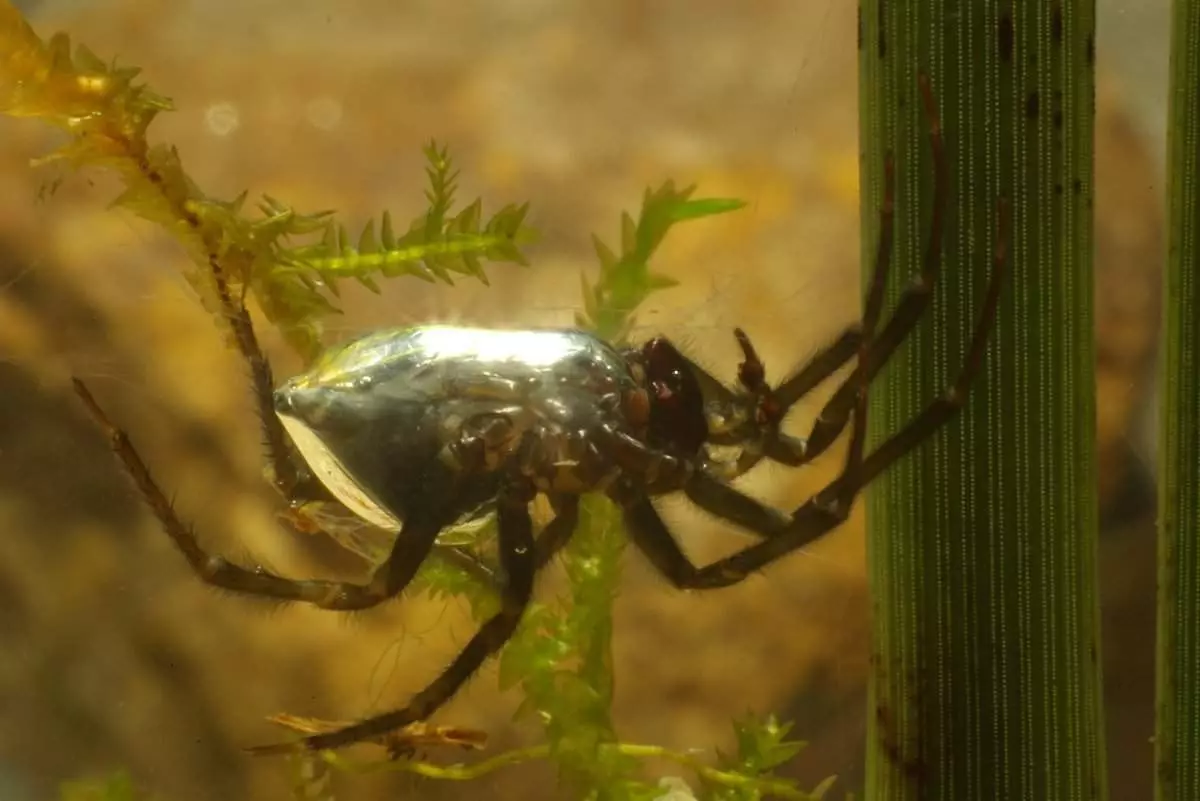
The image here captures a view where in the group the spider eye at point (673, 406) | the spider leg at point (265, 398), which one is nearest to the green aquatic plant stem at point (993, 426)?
the spider eye at point (673, 406)

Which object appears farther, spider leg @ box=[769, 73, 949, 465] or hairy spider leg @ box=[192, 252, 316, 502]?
hairy spider leg @ box=[192, 252, 316, 502]

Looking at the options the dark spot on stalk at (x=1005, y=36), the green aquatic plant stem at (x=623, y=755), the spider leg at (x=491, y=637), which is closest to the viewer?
the dark spot on stalk at (x=1005, y=36)

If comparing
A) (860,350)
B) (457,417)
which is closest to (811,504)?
(860,350)

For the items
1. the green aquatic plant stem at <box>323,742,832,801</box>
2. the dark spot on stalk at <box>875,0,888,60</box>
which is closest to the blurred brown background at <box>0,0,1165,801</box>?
the green aquatic plant stem at <box>323,742,832,801</box>

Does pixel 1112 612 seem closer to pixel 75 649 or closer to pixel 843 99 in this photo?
pixel 843 99

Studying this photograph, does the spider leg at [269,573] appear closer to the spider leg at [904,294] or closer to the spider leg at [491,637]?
the spider leg at [491,637]

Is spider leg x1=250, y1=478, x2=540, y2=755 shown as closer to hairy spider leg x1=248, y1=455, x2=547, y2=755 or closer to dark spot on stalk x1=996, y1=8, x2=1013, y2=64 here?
hairy spider leg x1=248, y1=455, x2=547, y2=755
